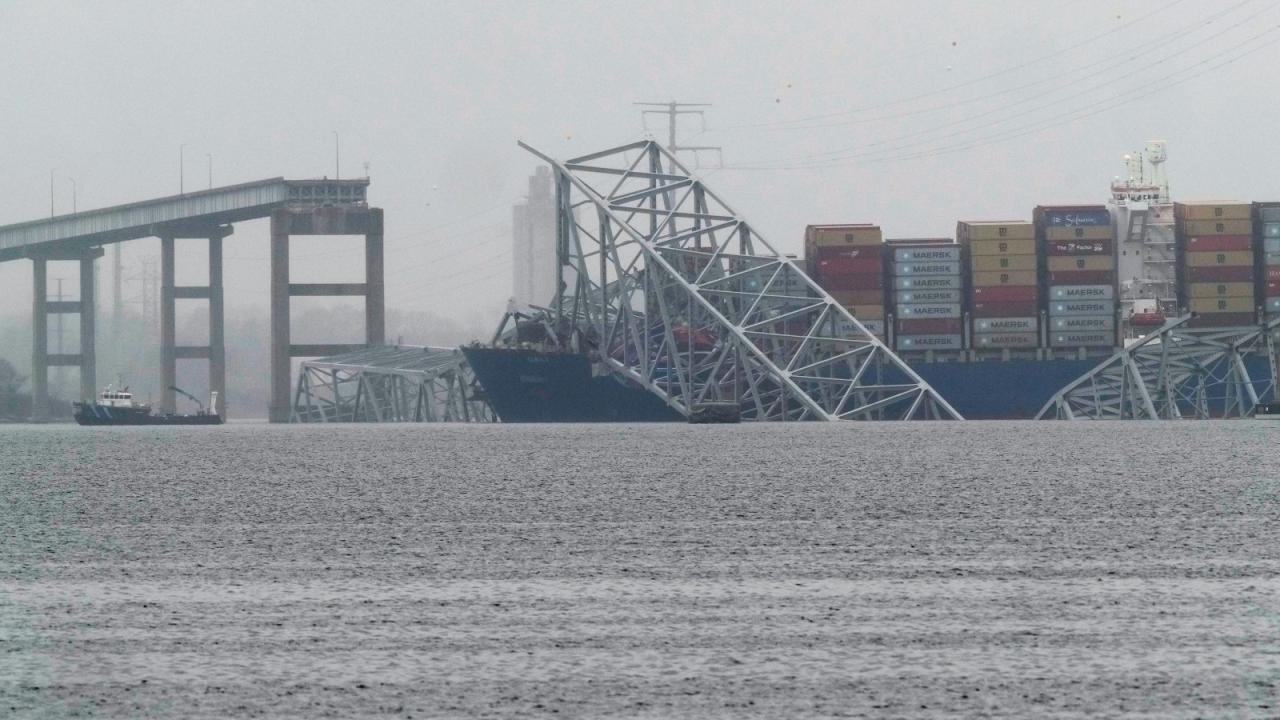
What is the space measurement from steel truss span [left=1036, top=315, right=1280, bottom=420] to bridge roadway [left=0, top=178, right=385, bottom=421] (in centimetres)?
6109

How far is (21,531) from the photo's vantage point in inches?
502

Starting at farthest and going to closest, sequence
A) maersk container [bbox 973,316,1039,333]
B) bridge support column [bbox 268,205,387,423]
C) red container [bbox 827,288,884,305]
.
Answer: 1. bridge support column [bbox 268,205,387,423]
2. red container [bbox 827,288,884,305]
3. maersk container [bbox 973,316,1039,333]

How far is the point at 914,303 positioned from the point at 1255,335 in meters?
20.9

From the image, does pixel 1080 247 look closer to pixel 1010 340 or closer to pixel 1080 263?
pixel 1080 263

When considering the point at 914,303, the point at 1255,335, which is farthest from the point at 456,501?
the point at 914,303

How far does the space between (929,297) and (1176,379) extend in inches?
600

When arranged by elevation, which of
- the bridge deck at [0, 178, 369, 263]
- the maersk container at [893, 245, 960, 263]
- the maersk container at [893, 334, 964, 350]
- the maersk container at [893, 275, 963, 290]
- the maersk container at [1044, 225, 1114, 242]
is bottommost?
the maersk container at [893, 334, 964, 350]

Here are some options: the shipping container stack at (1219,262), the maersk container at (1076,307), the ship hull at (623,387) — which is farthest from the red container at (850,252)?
the shipping container stack at (1219,262)

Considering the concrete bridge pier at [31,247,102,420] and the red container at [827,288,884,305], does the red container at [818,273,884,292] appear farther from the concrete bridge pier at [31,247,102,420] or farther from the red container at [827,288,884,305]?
the concrete bridge pier at [31,247,102,420]

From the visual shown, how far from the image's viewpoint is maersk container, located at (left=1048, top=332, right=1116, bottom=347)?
83.0 m

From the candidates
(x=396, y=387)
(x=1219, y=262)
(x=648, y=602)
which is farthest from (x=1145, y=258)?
(x=648, y=602)

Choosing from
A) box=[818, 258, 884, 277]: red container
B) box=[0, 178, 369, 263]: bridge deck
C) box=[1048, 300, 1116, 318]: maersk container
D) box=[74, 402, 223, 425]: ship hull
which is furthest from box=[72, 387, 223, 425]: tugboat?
box=[1048, 300, 1116, 318]: maersk container

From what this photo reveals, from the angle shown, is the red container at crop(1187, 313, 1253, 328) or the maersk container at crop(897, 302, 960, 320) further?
the maersk container at crop(897, 302, 960, 320)

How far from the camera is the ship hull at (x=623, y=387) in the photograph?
265 ft
